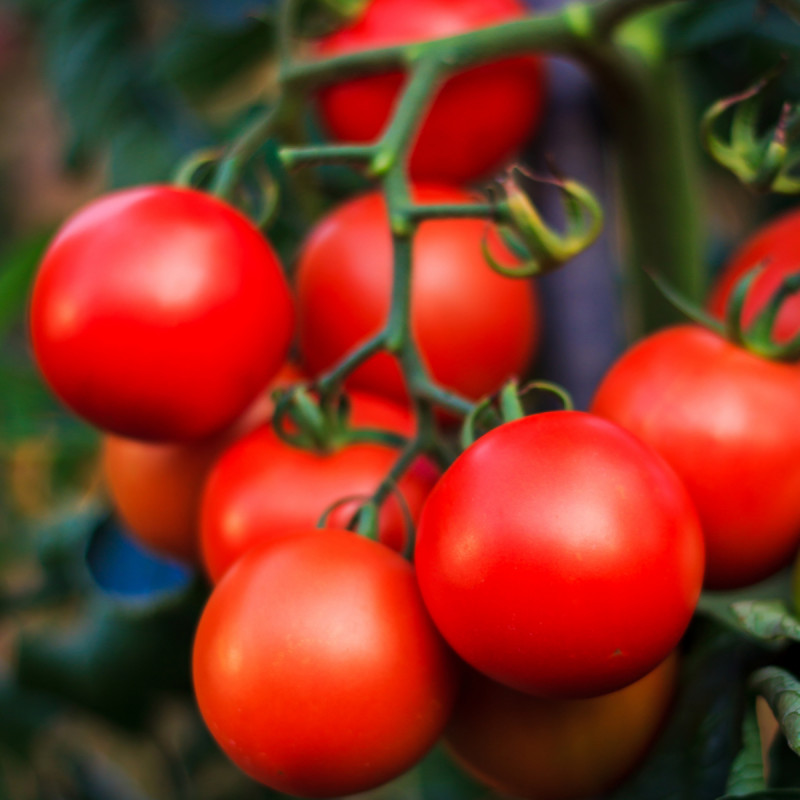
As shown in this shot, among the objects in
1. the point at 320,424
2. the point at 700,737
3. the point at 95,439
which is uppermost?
the point at 320,424

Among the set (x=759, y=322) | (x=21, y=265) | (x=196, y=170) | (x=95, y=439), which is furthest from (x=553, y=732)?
(x=95, y=439)

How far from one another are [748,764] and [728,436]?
12 centimetres

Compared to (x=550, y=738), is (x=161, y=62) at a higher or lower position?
higher

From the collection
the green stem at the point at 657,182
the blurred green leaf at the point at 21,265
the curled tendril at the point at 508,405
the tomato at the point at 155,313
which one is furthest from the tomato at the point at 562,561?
the blurred green leaf at the point at 21,265

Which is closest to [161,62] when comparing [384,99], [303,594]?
[384,99]

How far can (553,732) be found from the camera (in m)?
0.35

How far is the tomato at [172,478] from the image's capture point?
1.49 feet

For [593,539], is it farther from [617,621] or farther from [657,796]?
[657,796]

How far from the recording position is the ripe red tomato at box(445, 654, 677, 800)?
35 centimetres

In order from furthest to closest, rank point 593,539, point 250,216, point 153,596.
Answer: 1. point 153,596
2. point 250,216
3. point 593,539

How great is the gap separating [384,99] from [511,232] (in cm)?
18

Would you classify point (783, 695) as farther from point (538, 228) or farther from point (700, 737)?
point (538, 228)

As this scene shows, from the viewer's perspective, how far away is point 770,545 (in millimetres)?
361

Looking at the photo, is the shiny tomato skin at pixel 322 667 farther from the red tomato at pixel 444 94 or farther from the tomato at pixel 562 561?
the red tomato at pixel 444 94
